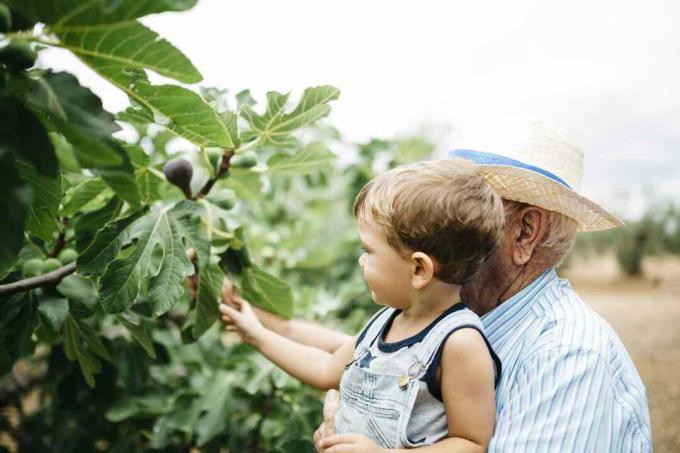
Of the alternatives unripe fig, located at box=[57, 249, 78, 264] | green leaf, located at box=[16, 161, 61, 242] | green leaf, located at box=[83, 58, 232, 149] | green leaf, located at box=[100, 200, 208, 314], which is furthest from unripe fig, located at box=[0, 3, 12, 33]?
unripe fig, located at box=[57, 249, 78, 264]

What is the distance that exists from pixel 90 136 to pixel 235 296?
1086 mm

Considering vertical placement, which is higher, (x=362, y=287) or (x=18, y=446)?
(x=362, y=287)

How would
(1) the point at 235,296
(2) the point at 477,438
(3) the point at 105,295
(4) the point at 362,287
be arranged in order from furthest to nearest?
(4) the point at 362,287, (1) the point at 235,296, (3) the point at 105,295, (2) the point at 477,438

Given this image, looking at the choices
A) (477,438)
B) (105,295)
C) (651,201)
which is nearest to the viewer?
(477,438)

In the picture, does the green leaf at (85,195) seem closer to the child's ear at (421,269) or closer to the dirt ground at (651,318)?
the child's ear at (421,269)

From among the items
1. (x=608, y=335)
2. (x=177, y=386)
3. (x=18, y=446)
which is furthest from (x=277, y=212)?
(x=608, y=335)

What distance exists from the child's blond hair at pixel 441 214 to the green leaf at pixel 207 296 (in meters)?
0.52

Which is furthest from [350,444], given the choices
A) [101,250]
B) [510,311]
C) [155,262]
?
[101,250]

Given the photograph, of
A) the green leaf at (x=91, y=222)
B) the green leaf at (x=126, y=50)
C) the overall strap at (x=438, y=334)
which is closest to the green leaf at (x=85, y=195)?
the green leaf at (x=91, y=222)

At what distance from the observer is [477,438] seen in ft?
4.22

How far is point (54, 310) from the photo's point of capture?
4.98 ft

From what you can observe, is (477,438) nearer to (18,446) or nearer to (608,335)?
(608,335)

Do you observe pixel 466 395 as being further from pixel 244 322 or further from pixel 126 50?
pixel 126 50

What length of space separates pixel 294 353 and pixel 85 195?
735 mm
